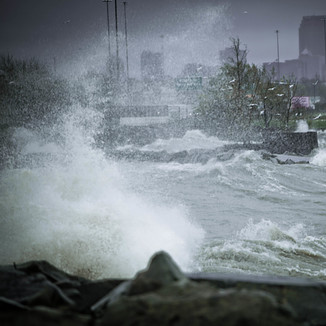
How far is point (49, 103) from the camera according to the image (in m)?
31.1

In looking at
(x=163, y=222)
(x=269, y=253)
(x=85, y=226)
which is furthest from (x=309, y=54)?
(x=85, y=226)

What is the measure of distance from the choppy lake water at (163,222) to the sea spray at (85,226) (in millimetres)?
16

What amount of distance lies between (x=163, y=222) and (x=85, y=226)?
6.15ft

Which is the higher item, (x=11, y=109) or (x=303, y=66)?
(x=303, y=66)

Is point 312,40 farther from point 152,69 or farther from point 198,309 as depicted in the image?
point 198,309

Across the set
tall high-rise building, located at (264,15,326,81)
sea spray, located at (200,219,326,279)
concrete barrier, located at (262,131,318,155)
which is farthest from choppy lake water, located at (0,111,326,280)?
tall high-rise building, located at (264,15,326,81)

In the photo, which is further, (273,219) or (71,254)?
(273,219)

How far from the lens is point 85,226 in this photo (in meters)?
6.42

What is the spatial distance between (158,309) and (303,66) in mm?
158613

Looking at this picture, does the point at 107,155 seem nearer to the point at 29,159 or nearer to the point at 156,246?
the point at 29,159

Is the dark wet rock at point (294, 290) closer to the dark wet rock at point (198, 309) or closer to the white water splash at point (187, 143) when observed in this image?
the dark wet rock at point (198, 309)

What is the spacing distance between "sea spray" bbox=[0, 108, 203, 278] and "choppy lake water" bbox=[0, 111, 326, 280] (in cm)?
2

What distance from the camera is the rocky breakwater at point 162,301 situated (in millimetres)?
2037

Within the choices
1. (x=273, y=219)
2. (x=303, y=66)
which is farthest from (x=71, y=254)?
(x=303, y=66)
